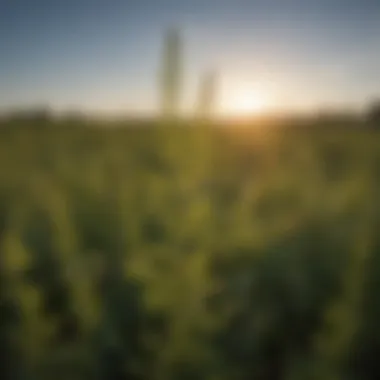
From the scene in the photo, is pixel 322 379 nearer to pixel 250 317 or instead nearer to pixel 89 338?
pixel 250 317

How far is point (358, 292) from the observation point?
56 centimetres

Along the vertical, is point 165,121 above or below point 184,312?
above

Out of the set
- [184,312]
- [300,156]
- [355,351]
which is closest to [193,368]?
[184,312]

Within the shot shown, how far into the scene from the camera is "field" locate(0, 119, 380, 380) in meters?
0.56

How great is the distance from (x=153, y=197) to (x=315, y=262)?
0.62 ft

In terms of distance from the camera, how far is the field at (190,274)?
0.56 m

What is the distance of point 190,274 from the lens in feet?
1.84

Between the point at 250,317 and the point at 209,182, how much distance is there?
0.16 m

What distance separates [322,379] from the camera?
0.54 metres

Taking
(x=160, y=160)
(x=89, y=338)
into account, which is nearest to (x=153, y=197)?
(x=160, y=160)

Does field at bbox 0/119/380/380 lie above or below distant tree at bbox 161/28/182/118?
below

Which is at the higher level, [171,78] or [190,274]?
[171,78]

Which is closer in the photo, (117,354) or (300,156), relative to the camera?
(117,354)

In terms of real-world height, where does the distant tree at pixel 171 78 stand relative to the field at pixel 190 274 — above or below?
above
